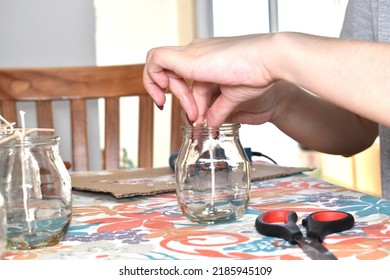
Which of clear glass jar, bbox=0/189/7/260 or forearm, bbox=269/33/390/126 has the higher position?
forearm, bbox=269/33/390/126

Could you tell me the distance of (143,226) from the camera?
65 cm

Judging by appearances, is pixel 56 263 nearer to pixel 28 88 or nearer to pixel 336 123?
pixel 336 123

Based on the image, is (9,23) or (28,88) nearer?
(28,88)

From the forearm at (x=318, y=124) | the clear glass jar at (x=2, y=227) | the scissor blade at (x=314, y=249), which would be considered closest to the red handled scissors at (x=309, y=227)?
the scissor blade at (x=314, y=249)

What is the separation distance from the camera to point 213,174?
0.64 metres

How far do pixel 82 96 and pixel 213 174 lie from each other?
803 mm

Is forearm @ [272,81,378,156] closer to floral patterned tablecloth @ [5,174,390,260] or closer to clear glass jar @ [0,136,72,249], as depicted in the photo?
floral patterned tablecloth @ [5,174,390,260]

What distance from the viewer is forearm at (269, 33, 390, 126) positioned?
0.61 meters

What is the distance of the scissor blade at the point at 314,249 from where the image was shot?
48 centimetres

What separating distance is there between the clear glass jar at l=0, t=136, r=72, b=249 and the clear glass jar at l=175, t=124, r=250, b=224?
0.44 feet

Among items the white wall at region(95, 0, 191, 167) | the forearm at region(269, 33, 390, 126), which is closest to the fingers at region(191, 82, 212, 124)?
the forearm at region(269, 33, 390, 126)

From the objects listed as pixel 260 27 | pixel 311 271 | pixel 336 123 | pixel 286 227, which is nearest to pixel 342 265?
pixel 311 271

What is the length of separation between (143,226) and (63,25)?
51.6 inches

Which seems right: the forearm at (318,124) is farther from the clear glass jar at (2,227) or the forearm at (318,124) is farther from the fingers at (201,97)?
the clear glass jar at (2,227)
